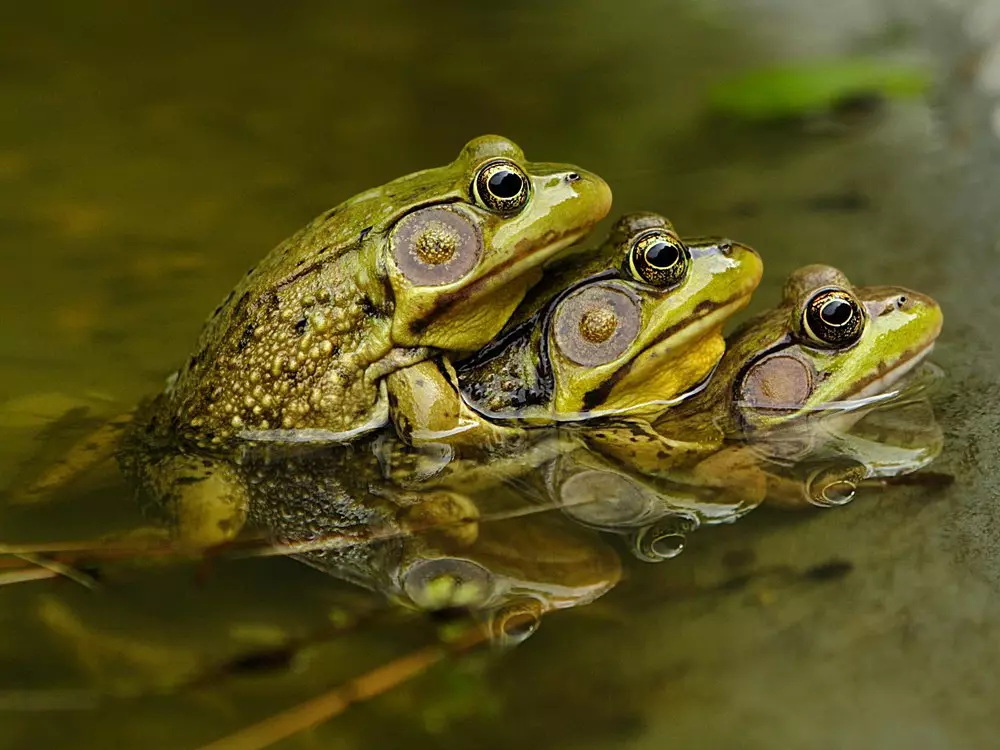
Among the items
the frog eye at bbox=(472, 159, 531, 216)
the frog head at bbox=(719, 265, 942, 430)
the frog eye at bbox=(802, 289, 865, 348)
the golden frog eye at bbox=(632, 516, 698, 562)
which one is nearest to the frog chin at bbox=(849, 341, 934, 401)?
the frog head at bbox=(719, 265, 942, 430)

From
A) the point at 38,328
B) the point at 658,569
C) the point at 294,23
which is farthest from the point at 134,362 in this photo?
the point at 294,23

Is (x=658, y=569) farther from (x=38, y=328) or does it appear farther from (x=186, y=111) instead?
(x=186, y=111)

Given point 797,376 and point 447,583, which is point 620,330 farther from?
point 447,583

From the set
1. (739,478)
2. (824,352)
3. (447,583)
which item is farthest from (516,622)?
(824,352)

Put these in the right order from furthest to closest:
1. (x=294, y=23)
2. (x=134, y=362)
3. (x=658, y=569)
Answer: (x=294, y=23), (x=134, y=362), (x=658, y=569)

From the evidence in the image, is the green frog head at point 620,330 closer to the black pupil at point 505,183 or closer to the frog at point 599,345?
the frog at point 599,345

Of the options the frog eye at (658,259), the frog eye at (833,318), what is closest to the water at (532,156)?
the frog eye at (833,318)
